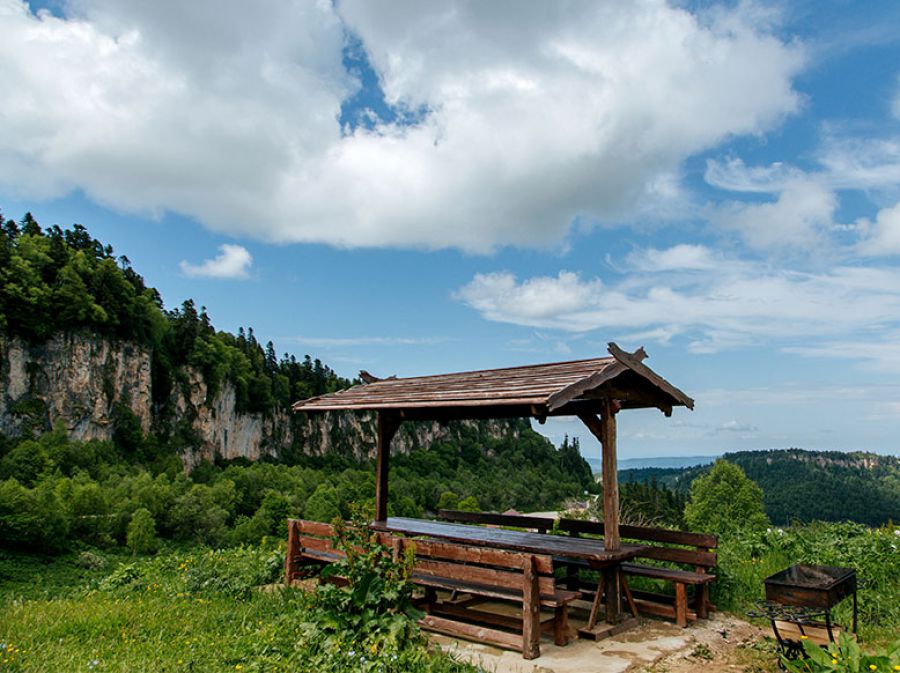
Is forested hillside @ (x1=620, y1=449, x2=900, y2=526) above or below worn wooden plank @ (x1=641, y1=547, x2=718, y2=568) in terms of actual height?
below

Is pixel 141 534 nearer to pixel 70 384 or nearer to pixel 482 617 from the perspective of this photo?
pixel 70 384

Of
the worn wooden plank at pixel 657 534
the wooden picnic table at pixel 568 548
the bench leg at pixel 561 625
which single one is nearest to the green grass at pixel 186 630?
the bench leg at pixel 561 625

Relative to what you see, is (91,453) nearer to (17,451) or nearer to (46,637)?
(17,451)

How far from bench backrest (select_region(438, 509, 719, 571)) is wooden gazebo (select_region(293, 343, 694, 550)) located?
923mm

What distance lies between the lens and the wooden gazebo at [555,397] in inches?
281

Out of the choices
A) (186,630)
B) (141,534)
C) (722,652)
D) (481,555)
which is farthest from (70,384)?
(722,652)

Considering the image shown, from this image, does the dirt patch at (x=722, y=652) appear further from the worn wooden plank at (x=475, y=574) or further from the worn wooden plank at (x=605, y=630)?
the worn wooden plank at (x=475, y=574)

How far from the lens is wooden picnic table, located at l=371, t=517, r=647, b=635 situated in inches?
278

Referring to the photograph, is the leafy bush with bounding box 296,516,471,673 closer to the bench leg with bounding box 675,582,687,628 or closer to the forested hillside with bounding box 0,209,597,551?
the bench leg with bounding box 675,582,687,628

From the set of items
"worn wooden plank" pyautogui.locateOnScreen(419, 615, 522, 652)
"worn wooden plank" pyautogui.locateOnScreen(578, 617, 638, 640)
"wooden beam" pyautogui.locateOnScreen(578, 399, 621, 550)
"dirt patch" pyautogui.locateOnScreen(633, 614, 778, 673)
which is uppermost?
"wooden beam" pyautogui.locateOnScreen(578, 399, 621, 550)

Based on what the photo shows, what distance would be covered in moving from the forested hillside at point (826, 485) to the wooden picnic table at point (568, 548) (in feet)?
131

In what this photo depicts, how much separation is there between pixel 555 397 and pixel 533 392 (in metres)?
0.36

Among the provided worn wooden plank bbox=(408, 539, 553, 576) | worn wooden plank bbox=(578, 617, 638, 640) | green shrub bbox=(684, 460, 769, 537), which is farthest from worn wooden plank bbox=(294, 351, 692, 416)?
green shrub bbox=(684, 460, 769, 537)

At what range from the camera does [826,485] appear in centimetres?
8206
